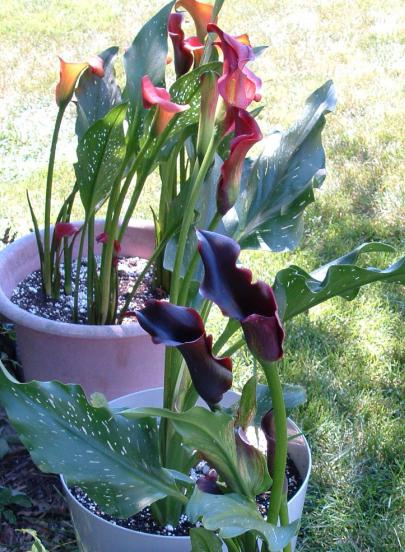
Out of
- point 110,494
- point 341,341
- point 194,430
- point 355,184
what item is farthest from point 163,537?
point 355,184

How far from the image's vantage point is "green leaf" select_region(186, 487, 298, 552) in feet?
2.39

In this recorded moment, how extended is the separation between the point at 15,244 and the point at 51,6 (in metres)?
2.60

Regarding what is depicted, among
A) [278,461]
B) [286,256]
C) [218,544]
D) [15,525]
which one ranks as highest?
[278,461]

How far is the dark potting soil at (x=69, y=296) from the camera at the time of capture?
141cm

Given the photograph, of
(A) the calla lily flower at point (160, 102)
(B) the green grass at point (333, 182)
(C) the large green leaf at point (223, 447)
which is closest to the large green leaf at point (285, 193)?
(A) the calla lily flower at point (160, 102)

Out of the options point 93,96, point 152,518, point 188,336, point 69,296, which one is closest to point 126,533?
point 152,518

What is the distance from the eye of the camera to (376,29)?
342 cm

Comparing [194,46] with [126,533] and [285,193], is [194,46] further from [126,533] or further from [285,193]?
[126,533]

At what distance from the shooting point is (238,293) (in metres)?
0.70

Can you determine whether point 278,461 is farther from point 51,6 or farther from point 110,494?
point 51,6

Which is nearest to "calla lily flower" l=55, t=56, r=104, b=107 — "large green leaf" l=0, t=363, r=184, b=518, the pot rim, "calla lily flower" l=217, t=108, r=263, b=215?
the pot rim

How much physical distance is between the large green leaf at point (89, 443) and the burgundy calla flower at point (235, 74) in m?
0.35

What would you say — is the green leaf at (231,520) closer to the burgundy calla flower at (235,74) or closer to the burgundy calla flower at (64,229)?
the burgundy calla flower at (235,74)

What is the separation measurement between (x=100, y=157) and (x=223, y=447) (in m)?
0.54
